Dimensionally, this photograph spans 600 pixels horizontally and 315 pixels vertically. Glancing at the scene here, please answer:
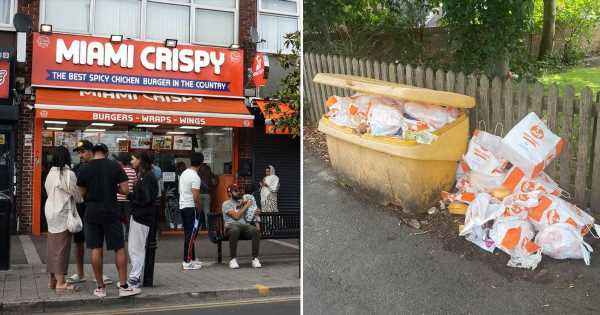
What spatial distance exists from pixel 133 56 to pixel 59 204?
6309 mm

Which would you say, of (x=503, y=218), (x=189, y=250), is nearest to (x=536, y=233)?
(x=503, y=218)

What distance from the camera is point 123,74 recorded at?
1163 centimetres

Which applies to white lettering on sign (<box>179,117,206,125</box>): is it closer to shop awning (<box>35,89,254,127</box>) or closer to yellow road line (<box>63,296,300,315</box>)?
shop awning (<box>35,89,254,127</box>)

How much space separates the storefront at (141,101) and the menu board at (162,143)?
0.06 ft

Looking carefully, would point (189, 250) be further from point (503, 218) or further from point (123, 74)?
point (503, 218)

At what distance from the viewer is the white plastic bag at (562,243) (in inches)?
43.9

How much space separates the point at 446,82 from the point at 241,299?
5.43 metres

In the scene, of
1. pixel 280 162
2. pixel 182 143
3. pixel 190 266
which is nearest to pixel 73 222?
pixel 190 266

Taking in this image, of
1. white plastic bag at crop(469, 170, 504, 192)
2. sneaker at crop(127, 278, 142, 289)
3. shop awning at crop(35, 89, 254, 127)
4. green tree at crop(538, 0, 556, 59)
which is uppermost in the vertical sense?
shop awning at crop(35, 89, 254, 127)

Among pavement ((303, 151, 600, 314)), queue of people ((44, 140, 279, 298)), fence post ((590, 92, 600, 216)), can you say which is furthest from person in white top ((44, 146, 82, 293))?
fence post ((590, 92, 600, 216))

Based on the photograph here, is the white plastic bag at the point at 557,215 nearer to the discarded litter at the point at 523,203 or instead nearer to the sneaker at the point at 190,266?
the discarded litter at the point at 523,203

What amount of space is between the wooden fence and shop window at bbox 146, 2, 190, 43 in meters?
11.3

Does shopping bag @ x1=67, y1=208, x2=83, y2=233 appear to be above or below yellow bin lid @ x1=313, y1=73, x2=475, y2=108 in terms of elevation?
below

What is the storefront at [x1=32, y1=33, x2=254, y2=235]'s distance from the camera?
35.4 ft
